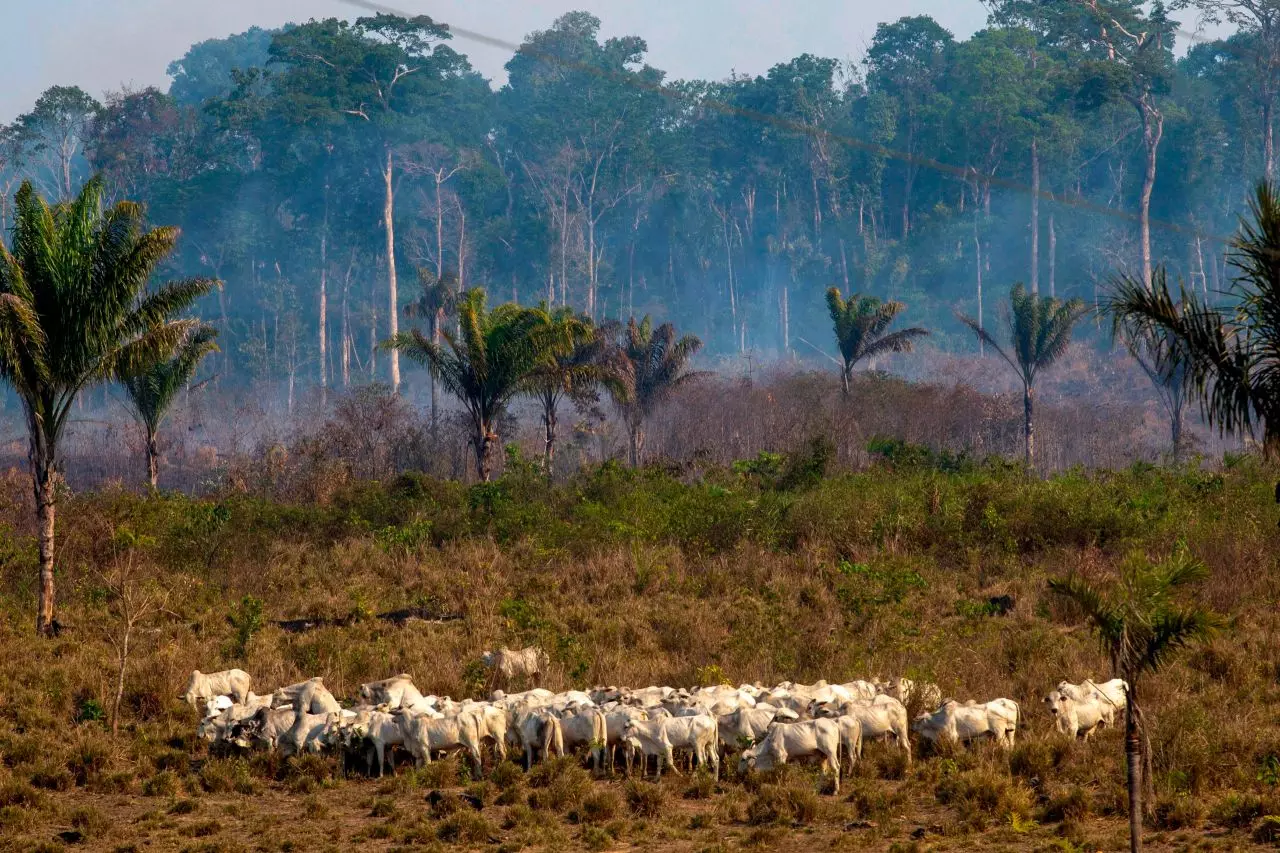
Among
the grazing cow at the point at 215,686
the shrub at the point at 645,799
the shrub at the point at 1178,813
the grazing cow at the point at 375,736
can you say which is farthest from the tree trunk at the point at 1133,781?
the grazing cow at the point at 215,686

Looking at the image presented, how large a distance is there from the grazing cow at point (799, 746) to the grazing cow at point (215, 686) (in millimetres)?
6280

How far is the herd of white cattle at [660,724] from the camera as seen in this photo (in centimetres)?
1296

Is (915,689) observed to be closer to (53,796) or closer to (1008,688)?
(1008,688)

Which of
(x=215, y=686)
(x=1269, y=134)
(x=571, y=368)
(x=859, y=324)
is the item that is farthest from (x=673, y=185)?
(x=215, y=686)

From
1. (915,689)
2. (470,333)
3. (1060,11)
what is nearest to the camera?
(915,689)

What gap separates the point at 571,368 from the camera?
34.5 meters

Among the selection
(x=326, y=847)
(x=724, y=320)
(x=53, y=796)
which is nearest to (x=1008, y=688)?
(x=326, y=847)

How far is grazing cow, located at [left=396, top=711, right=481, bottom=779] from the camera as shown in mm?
13328

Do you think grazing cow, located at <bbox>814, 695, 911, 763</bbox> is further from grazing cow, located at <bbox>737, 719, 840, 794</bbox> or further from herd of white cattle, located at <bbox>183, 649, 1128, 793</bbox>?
grazing cow, located at <bbox>737, 719, 840, 794</bbox>

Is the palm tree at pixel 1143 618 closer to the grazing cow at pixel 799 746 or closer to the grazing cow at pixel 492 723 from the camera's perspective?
the grazing cow at pixel 799 746

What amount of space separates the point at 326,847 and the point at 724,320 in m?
78.6

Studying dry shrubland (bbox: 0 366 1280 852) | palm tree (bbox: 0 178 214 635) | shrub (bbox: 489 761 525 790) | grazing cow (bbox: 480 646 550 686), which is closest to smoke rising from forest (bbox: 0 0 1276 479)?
dry shrubland (bbox: 0 366 1280 852)

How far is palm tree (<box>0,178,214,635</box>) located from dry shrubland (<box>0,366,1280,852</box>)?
2620 millimetres

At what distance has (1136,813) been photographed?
9781mm
